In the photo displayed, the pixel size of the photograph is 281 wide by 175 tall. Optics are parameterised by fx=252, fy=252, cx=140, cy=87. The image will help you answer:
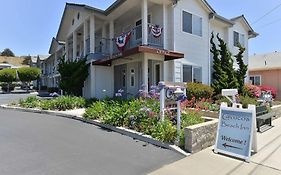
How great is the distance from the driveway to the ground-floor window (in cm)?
881

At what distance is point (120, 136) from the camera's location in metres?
8.21

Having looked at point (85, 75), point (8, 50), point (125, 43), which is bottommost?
point (85, 75)

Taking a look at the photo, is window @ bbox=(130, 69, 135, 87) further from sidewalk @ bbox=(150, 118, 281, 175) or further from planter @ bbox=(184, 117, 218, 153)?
sidewalk @ bbox=(150, 118, 281, 175)

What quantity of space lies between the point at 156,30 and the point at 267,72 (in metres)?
16.6

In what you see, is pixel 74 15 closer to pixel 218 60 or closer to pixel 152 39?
pixel 152 39

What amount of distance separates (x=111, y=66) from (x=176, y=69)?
16.4ft

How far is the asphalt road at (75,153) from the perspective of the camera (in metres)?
5.30

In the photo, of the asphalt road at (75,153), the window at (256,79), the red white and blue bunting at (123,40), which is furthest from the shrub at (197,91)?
the window at (256,79)

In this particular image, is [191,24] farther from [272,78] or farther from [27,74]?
[27,74]

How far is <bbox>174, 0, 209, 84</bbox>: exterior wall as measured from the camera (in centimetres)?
1561

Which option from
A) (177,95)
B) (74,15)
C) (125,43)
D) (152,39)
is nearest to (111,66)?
(125,43)

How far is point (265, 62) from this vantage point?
28.2 m

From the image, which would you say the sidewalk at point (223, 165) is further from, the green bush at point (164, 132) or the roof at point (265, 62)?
the roof at point (265, 62)

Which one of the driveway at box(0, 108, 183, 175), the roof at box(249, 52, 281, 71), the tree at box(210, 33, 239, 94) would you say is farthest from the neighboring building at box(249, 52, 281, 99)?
the driveway at box(0, 108, 183, 175)
